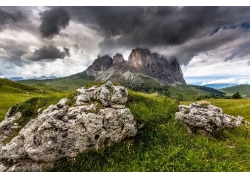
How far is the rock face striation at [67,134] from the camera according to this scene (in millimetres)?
8516

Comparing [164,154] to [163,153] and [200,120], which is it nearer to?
[163,153]

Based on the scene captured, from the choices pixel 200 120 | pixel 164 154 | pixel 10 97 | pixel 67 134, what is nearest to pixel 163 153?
pixel 164 154

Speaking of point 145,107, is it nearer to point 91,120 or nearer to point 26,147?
point 91,120

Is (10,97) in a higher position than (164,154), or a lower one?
higher

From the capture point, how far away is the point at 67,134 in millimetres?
9133

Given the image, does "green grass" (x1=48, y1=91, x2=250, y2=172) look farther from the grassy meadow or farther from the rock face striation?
the rock face striation

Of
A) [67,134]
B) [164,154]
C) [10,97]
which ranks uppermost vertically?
[10,97]

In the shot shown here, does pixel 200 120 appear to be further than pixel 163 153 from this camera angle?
Yes

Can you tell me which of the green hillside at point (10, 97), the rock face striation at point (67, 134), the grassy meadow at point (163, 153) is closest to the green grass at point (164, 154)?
the grassy meadow at point (163, 153)

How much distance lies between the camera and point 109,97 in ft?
37.3

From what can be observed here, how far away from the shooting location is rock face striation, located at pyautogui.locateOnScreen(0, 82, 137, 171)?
8.52 meters

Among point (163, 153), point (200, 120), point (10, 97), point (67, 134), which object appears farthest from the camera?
point (10, 97)

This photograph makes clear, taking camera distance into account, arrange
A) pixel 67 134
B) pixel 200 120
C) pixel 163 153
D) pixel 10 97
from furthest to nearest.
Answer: pixel 10 97 → pixel 200 120 → pixel 67 134 → pixel 163 153

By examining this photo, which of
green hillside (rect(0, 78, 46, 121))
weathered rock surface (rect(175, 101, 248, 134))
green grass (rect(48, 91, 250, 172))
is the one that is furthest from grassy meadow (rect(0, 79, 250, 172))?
green hillside (rect(0, 78, 46, 121))
